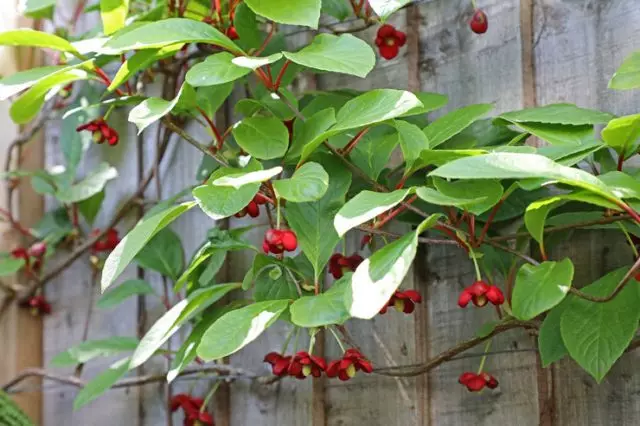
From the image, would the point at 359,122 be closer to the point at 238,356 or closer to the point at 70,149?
the point at 238,356

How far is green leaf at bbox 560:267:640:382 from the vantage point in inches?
38.5

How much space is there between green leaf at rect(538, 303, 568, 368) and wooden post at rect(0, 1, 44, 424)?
1043 millimetres

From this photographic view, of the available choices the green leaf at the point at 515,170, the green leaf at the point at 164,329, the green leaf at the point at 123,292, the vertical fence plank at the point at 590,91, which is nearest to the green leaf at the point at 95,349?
the green leaf at the point at 123,292

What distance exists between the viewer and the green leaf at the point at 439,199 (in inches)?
34.8

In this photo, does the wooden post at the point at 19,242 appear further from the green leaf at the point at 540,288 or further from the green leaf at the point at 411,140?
the green leaf at the point at 540,288

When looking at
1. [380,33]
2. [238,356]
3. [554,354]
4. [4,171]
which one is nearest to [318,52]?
[380,33]

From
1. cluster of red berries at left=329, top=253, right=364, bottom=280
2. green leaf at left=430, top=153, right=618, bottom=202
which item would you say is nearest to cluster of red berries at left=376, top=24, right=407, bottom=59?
cluster of red berries at left=329, top=253, right=364, bottom=280

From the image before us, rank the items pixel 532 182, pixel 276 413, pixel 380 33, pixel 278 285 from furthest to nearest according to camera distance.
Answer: pixel 276 413
pixel 380 33
pixel 278 285
pixel 532 182

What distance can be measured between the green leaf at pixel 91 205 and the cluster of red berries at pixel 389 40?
65 centimetres

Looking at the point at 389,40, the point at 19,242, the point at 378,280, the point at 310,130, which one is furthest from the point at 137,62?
the point at 19,242

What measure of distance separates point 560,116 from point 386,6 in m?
0.23

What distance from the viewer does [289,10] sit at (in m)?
1.09

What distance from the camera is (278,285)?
1.16 meters

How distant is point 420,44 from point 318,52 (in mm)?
365
